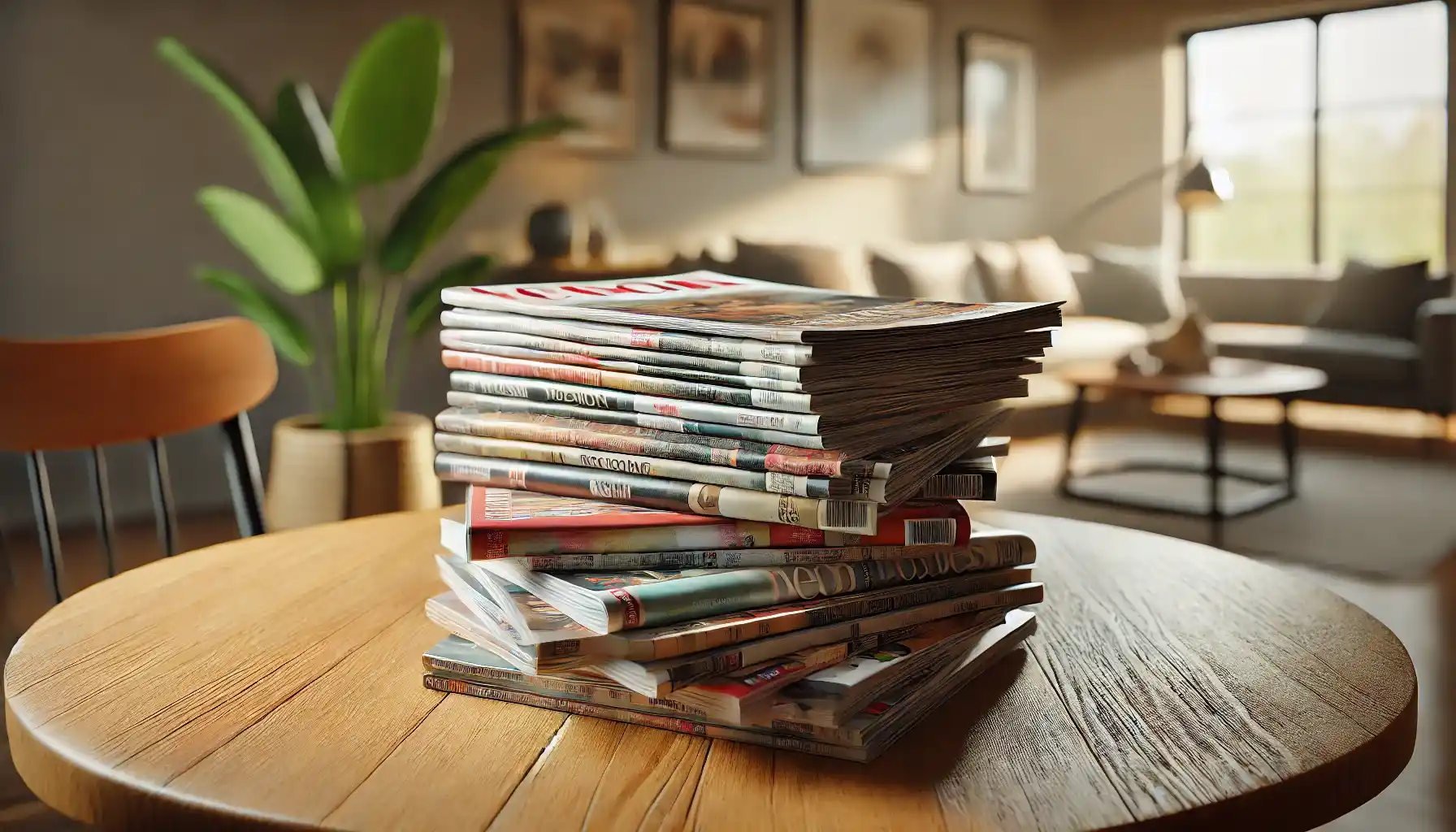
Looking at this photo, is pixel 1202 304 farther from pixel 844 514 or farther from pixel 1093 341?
pixel 844 514

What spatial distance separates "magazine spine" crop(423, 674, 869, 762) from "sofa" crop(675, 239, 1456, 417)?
4.04 m

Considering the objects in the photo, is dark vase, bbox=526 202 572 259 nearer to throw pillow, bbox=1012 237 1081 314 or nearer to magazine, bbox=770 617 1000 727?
throw pillow, bbox=1012 237 1081 314

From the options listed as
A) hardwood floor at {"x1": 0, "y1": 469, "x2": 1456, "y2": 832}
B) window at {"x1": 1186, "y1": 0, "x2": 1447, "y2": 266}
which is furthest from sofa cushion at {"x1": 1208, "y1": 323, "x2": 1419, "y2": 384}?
hardwood floor at {"x1": 0, "y1": 469, "x2": 1456, "y2": 832}

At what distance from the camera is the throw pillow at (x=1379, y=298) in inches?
220

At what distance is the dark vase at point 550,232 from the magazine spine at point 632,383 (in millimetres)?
3804

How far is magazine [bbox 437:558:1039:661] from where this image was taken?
63cm

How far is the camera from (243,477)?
138 centimetres

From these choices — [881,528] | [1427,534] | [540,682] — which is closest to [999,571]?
[881,528]

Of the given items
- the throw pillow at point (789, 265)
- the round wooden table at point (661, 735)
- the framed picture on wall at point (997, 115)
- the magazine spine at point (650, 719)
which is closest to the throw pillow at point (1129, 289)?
the framed picture on wall at point (997, 115)

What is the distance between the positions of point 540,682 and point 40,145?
3776mm

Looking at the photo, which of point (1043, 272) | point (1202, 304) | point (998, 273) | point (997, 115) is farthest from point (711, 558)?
point (997, 115)

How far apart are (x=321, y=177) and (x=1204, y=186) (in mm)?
3839

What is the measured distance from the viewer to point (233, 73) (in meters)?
4.05

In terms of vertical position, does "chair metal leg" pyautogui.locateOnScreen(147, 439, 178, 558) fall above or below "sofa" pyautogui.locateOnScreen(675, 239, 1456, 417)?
below
